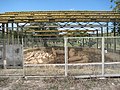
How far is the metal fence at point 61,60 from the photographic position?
32.1ft

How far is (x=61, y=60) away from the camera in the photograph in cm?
1245

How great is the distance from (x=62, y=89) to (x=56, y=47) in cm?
536

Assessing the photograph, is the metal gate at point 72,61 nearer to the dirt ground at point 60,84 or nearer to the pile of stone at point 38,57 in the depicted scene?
the pile of stone at point 38,57

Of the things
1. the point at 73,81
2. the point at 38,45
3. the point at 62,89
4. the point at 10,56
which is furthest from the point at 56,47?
the point at 62,89

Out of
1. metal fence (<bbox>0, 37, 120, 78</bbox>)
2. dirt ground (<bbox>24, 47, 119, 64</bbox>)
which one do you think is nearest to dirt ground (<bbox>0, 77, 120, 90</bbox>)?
metal fence (<bbox>0, 37, 120, 78</bbox>)

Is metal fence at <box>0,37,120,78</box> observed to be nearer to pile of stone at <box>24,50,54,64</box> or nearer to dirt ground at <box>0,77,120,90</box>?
pile of stone at <box>24,50,54,64</box>

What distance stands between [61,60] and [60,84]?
410 cm

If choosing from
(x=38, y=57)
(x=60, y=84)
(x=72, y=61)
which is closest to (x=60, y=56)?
(x=72, y=61)

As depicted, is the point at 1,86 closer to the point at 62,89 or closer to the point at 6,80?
the point at 6,80

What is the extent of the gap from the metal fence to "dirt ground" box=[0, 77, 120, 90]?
429 millimetres

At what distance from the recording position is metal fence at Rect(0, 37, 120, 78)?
385 inches

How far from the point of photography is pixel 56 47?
12.8 metres

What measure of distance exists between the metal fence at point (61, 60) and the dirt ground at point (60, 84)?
0.43 metres

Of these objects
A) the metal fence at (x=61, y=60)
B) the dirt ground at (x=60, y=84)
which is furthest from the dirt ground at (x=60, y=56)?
the dirt ground at (x=60, y=84)
